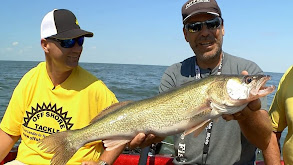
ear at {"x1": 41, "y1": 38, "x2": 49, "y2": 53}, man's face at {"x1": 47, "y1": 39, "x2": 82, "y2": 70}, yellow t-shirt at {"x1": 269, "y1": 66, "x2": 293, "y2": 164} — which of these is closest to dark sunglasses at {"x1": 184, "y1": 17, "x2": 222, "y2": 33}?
yellow t-shirt at {"x1": 269, "y1": 66, "x2": 293, "y2": 164}

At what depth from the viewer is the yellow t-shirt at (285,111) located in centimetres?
354

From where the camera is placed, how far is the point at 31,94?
163 inches

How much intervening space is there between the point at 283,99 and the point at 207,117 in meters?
1.15

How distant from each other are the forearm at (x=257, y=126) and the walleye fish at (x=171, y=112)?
0.88 ft

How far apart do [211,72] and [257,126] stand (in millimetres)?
988

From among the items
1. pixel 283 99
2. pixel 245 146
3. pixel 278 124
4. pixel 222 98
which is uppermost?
pixel 222 98

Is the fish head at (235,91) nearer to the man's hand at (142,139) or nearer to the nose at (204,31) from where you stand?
the man's hand at (142,139)

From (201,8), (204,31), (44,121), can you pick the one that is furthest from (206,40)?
(44,121)

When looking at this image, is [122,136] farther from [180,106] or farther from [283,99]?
[283,99]

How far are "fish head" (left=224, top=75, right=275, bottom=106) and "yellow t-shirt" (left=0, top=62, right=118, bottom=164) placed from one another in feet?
5.23

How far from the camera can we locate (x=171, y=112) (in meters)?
3.21

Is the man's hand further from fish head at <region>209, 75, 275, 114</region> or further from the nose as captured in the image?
the nose

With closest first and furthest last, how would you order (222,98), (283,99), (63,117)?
(222,98)
(283,99)
(63,117)

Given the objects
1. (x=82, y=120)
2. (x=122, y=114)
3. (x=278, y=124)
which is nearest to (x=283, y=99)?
(x=278, y=124)
